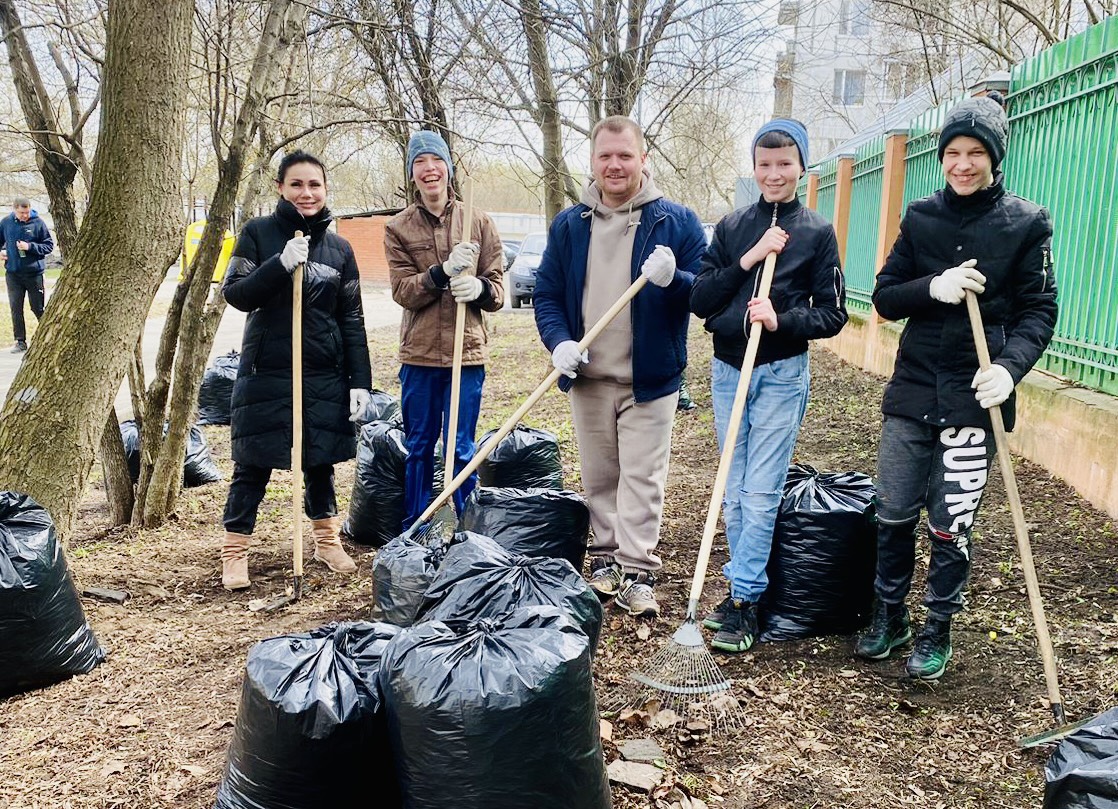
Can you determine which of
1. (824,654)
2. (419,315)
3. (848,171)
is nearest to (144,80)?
(419,315)

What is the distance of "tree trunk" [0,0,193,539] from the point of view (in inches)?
142

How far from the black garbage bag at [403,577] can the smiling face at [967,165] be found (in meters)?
1.95

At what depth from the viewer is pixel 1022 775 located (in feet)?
7.95

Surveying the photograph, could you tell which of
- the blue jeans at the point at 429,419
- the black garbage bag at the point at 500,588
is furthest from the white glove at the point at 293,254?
the black garbage bag at the point at 500,588

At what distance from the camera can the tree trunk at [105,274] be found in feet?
11.8

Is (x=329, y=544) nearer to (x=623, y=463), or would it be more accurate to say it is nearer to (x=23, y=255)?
(x=623, y=463)

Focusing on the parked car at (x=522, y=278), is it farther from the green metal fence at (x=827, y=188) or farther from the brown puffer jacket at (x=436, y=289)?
the brown puffer jacket at (x=436, y=289)

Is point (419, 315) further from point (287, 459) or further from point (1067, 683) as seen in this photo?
point (1067, 683)

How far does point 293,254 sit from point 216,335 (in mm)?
6530

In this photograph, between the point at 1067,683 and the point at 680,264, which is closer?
the point at 1067,683

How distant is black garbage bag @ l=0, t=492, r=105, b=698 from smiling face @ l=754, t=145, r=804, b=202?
9.02ft

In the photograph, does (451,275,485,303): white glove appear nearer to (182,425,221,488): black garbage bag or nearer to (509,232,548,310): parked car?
(182,425,221,488): black garbage bag

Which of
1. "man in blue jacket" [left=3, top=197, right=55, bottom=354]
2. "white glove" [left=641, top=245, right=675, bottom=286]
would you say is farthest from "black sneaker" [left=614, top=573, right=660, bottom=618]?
"man in blue jacket" [left=3, top=197, right=55, bottom=354]

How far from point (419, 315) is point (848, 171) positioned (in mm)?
7188
